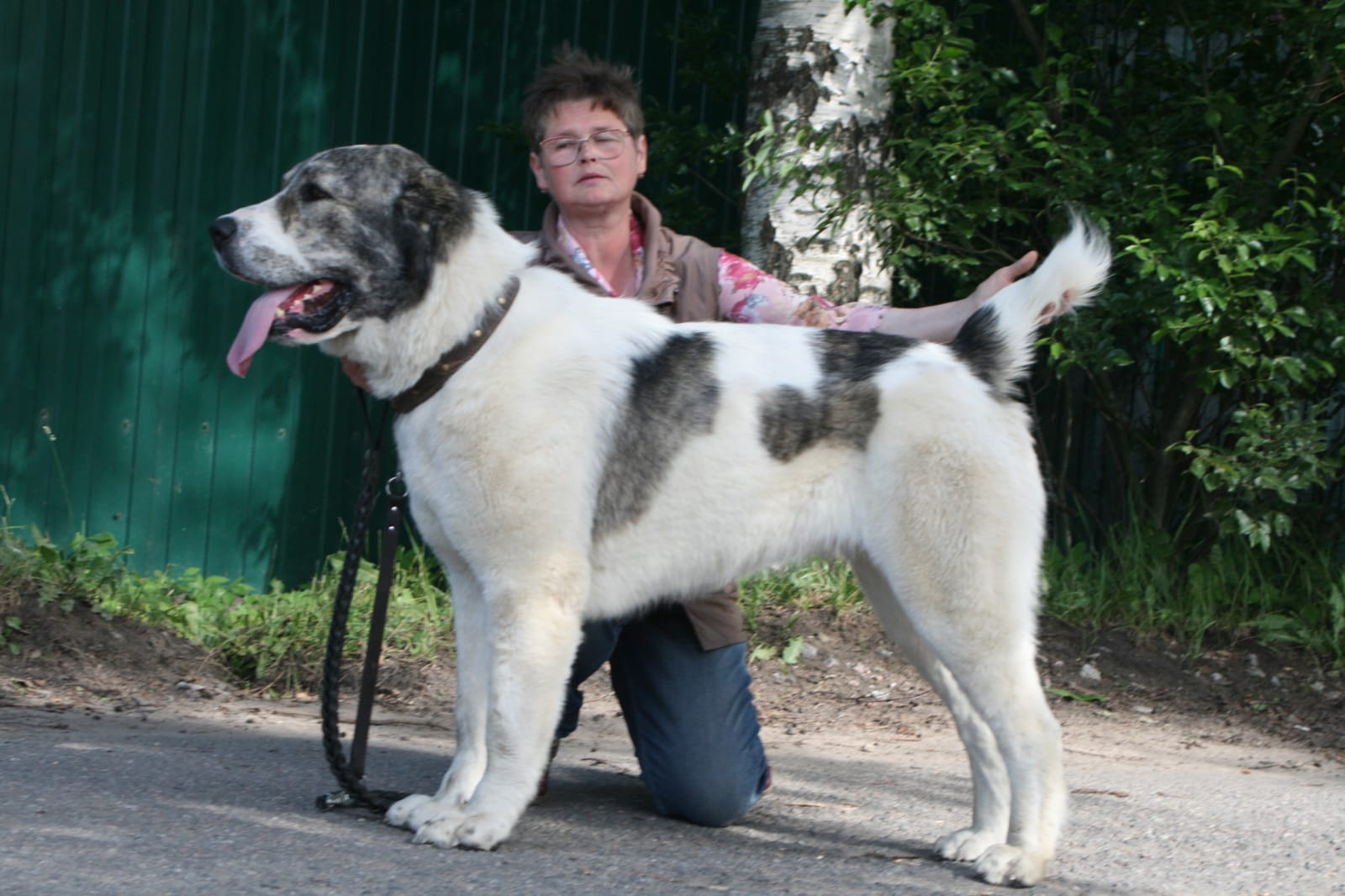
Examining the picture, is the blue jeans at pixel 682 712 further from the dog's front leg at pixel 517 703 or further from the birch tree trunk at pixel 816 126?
the birch tree trunk at pixel 816 126

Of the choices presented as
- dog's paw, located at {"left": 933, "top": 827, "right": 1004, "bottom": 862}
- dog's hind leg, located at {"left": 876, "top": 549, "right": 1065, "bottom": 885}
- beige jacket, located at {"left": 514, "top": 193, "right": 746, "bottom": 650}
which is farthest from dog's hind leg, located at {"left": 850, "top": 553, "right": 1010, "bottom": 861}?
beige jacket, located at {"left": 514, "top": 193, "right": 746, "bottom": 650}

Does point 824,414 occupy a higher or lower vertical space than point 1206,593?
higher

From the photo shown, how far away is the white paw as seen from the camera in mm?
3207

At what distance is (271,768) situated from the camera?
4.02 metres

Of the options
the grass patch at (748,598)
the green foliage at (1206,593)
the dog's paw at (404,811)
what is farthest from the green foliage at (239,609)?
the green foliage at (1206,593)

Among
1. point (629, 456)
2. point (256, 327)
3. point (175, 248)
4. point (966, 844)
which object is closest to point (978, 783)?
point (966, 844)

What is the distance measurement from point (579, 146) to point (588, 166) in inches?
2.5

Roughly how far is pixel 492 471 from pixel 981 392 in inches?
44.6

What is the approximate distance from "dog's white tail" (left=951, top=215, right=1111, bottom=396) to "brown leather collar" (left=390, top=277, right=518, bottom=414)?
1109 millimetres

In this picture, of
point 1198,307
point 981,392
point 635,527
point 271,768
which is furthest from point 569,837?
point 1198,307

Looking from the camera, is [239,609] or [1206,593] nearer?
[239,609]

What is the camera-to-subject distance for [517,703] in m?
3.21

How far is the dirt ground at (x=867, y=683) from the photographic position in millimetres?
5047

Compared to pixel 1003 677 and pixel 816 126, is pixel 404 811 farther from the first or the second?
pixel 816 126
